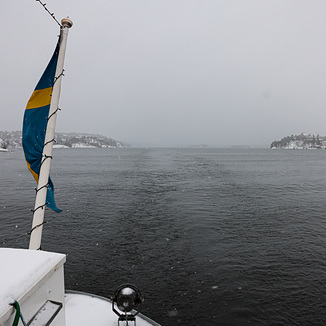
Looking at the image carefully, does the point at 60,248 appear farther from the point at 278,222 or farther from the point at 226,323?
the point at 278,222

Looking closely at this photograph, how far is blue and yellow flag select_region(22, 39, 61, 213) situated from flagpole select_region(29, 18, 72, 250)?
0.57 meters

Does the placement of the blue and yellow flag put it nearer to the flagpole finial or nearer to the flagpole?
the flagpole

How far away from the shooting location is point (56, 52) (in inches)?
222

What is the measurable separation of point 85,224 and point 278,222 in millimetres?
18600

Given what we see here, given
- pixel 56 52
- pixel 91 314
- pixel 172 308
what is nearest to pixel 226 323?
pixel 172 308

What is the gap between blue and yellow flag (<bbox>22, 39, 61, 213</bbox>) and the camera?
5770mm

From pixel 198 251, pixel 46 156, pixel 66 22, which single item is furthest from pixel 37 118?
pixel 198 251

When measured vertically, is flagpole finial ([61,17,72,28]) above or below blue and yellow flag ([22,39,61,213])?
above

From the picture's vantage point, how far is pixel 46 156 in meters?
5.25

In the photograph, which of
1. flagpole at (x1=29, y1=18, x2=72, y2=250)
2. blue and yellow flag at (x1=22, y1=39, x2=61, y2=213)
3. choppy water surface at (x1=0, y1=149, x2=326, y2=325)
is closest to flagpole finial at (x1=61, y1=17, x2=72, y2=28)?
flagpole at (x1=29, y1=18, x2=72, y2=250)

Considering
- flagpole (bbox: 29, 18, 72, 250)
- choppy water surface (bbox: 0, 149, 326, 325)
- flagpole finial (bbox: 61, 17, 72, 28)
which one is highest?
flagpole finial (bbox: 61, 17, 72, 28)

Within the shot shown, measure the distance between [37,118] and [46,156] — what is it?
123cm

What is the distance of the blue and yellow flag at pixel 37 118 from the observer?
577 cm

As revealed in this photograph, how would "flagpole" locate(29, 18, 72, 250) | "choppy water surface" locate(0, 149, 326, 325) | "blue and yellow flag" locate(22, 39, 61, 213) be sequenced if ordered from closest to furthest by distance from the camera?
1. "flagpole" locate(29, 18, 72, 250)
2. "blue and yellow flag" locate(22, 39, 61, 213)
3. "choppy water surface" locate(0, 149, 326, 325)
